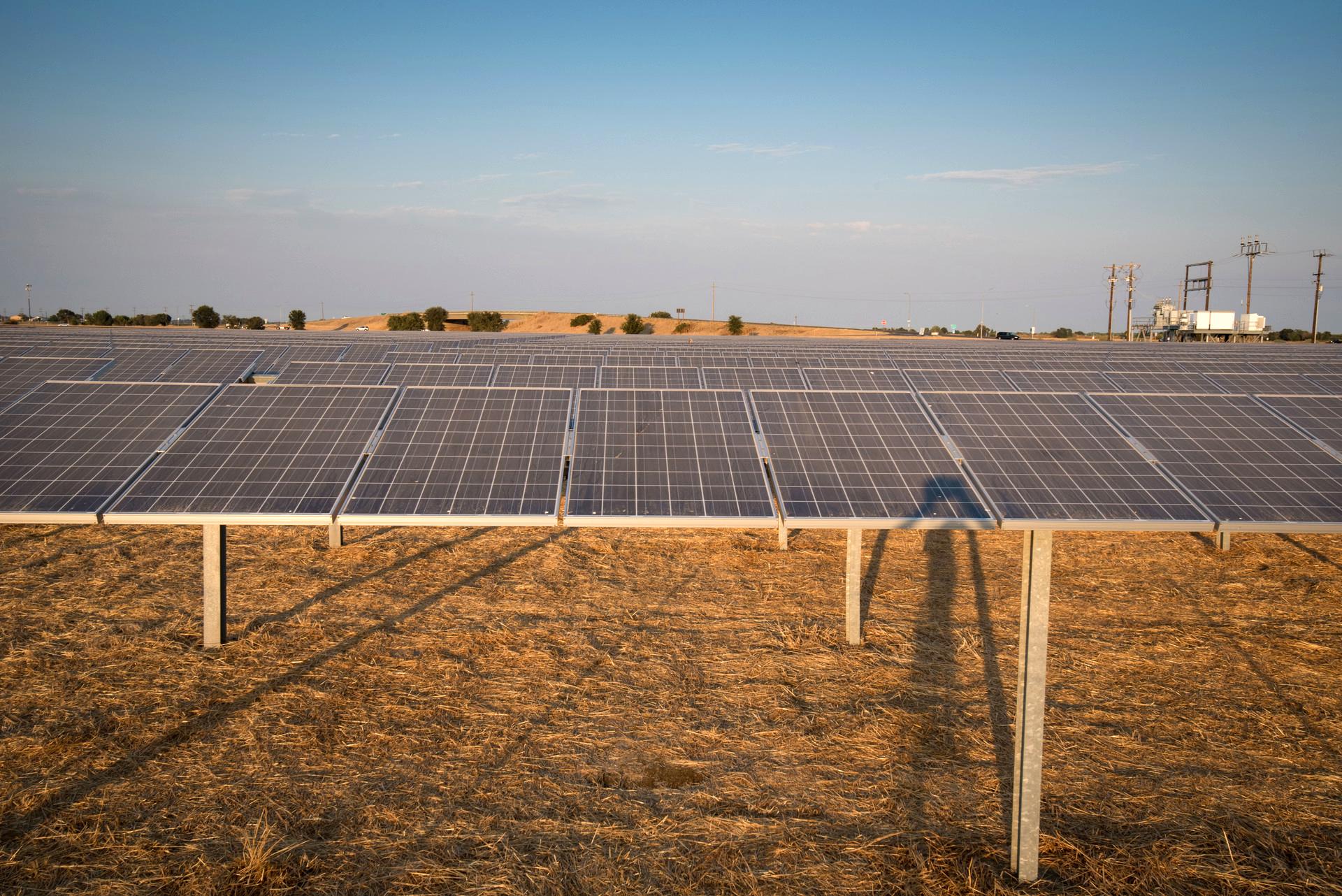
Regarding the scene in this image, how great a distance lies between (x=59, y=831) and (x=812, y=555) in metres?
13.2

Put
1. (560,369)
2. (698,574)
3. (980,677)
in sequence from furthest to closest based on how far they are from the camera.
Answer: (560,369) < (698,574) < (980,677)

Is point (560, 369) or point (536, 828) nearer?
point (536, 828)

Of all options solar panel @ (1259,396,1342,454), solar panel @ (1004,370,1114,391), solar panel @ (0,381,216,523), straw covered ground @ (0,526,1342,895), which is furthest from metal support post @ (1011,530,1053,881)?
solar panel @ (1004,370,1114,391)

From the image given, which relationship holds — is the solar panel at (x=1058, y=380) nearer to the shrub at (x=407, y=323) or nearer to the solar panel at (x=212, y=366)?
→ the solar panel at (x=212, y=366)

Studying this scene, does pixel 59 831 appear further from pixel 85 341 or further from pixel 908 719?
pixel 85 341

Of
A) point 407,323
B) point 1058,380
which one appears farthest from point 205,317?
point 1058,380

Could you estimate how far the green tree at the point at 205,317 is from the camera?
94500 mm

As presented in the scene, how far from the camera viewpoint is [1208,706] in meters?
10.6

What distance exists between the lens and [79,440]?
34.1 feet

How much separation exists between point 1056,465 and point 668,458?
14.5ft

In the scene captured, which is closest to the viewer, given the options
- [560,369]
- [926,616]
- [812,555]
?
[926,616]

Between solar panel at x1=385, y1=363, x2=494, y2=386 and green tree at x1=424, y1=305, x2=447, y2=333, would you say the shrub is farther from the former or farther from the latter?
solar panel at x1=385, y1=363, x2=494, y2=386

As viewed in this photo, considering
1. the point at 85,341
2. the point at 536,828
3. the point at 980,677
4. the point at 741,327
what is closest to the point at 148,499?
the point at 536,828

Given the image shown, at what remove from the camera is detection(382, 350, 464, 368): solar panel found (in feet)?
93.9
